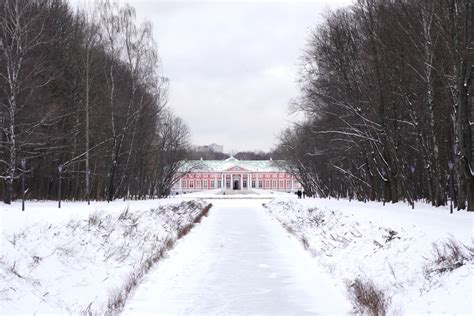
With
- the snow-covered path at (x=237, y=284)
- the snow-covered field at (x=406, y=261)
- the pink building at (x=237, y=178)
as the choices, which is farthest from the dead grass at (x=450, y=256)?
the pink building at (x=237, y=178)

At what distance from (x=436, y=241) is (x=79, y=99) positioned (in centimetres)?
2460

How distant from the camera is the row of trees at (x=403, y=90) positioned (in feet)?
50.6

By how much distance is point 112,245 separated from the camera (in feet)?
36.9

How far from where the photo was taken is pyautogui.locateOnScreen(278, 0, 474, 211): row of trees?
15430 millimetres

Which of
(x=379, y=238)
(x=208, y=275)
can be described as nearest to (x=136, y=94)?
(x=208, y=275)

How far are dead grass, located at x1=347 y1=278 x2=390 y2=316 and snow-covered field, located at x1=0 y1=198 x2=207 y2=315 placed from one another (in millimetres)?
3972

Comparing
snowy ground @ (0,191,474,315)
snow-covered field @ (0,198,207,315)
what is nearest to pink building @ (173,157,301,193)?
snowy ground @ (0,191,474,315)

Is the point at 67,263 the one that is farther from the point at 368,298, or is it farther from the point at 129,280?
the point at 368,298

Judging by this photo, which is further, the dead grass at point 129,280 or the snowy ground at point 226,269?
the dead grass at point 129,280

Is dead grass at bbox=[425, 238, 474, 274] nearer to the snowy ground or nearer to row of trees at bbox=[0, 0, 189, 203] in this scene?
the snowy ground

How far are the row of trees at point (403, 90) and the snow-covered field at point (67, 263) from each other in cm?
1040

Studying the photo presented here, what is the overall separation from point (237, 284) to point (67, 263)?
351cm

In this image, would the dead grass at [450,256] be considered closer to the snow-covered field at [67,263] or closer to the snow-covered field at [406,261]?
the snow-covered field at [406,261]

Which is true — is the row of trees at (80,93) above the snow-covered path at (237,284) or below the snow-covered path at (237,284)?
above
